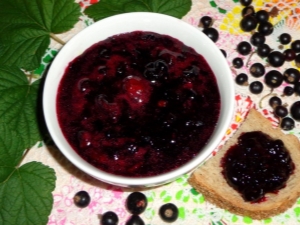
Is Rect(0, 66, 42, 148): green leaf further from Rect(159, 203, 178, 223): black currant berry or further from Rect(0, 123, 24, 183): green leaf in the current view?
Rect(159, 203, 178, 223): black currant berry

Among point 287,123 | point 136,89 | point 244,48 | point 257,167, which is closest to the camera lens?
point 136,89

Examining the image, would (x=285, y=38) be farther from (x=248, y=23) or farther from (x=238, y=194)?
(x=238, y=194)

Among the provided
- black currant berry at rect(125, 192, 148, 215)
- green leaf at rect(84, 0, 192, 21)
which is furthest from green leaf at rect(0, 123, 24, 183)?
green leaf at rect(84, 0, 192, 21)

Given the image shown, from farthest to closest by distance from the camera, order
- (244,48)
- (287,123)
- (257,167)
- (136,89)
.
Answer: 1. (244,48)
2. (287,123)
3. (257,167)
4. (136,89)

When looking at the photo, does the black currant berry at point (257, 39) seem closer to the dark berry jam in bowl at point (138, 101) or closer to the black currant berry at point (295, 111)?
the black currant berry at point (295, 111)

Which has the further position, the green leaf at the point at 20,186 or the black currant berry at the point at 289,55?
the black currant berry at the point at 289,55

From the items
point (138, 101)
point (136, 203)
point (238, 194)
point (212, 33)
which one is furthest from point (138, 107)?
point (212, 33)

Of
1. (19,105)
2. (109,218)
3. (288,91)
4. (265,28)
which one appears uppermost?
(265,28)

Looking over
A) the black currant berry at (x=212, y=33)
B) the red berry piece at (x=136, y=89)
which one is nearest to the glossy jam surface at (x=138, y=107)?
the red berry piece at (x=136, y=89)
